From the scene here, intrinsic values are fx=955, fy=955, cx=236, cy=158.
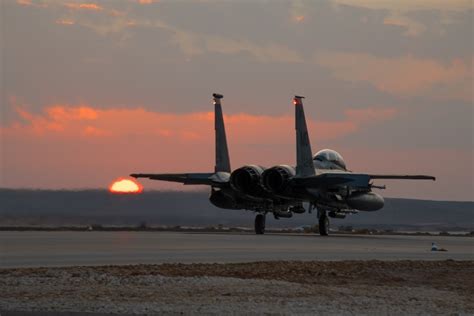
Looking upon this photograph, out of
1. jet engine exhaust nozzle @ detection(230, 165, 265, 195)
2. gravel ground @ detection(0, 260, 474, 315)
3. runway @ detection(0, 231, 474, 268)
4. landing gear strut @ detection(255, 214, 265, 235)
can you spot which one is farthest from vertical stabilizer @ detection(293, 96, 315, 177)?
gravel ground @ detection(0, 260, 474, 315)

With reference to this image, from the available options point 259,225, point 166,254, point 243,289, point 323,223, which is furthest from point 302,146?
point 243,289

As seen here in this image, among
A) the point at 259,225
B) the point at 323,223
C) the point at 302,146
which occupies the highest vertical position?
the point at 302,146

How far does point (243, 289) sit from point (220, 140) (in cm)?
3318

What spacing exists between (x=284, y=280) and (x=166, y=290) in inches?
126

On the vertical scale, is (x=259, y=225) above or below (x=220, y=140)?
below

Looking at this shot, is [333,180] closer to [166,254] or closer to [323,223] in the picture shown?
[323,223]

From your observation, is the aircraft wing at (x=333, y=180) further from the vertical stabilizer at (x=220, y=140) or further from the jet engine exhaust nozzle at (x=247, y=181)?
the vertical stabilizer at (x=220, y=140)

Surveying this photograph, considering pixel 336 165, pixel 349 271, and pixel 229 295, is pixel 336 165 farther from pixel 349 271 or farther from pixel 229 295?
pixel 229 295

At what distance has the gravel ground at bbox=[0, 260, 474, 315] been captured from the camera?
46.1 ft

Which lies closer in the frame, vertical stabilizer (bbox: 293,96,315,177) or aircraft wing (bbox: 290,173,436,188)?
aircraft wing (bbox: 290,173,436,188)

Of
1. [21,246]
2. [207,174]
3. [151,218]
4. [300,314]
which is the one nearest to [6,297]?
[300,314]

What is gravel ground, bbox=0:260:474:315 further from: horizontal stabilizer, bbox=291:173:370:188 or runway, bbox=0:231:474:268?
horizontal stabilizer, bbox=291:173:370:188

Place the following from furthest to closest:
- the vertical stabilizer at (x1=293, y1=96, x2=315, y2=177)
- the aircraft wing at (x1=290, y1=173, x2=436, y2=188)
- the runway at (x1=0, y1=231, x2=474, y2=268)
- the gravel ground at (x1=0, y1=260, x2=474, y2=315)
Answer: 1. the vertical stabilizer at (x1=293, y1=96, x2=315, y2=177)
2. the aircraft wing at (x1=290, y1=173, x2=436, y2=188)
3. the runway at (x1=0, y1=231, x2=474, y2=268)
4. the gravel ground at (x1=0, y1=260, x2=474, y2=315)

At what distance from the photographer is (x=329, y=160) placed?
47312 mm
